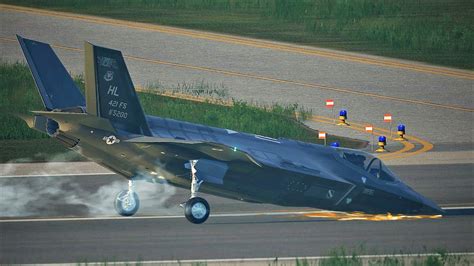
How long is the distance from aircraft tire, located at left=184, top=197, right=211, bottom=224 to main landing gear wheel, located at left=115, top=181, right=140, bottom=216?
6.69 ft

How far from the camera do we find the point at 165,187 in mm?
44125

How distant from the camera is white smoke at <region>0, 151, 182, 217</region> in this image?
4131 cm

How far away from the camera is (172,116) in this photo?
54.1 metres

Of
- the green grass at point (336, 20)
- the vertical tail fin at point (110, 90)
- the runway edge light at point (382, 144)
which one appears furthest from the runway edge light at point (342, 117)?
the vertical tail fin at point (110, 90)

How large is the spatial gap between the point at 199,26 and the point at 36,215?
1200 inches

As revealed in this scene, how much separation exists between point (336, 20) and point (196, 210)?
34621mm

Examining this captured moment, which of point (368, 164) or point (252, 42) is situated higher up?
point (368, 164)

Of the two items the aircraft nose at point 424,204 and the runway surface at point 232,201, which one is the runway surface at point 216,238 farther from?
the aircraft nose at point 424,204

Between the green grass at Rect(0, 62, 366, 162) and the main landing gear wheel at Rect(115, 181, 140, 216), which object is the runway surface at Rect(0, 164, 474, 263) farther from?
the green grass at Rect(0, 62, 366, 162)

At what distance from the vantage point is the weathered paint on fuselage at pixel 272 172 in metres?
38.0

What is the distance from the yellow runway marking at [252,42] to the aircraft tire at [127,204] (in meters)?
26.0

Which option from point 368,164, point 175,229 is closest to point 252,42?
point 368,164

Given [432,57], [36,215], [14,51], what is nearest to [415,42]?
[432,57]

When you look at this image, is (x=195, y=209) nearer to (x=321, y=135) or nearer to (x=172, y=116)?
(x=321, y=135)
